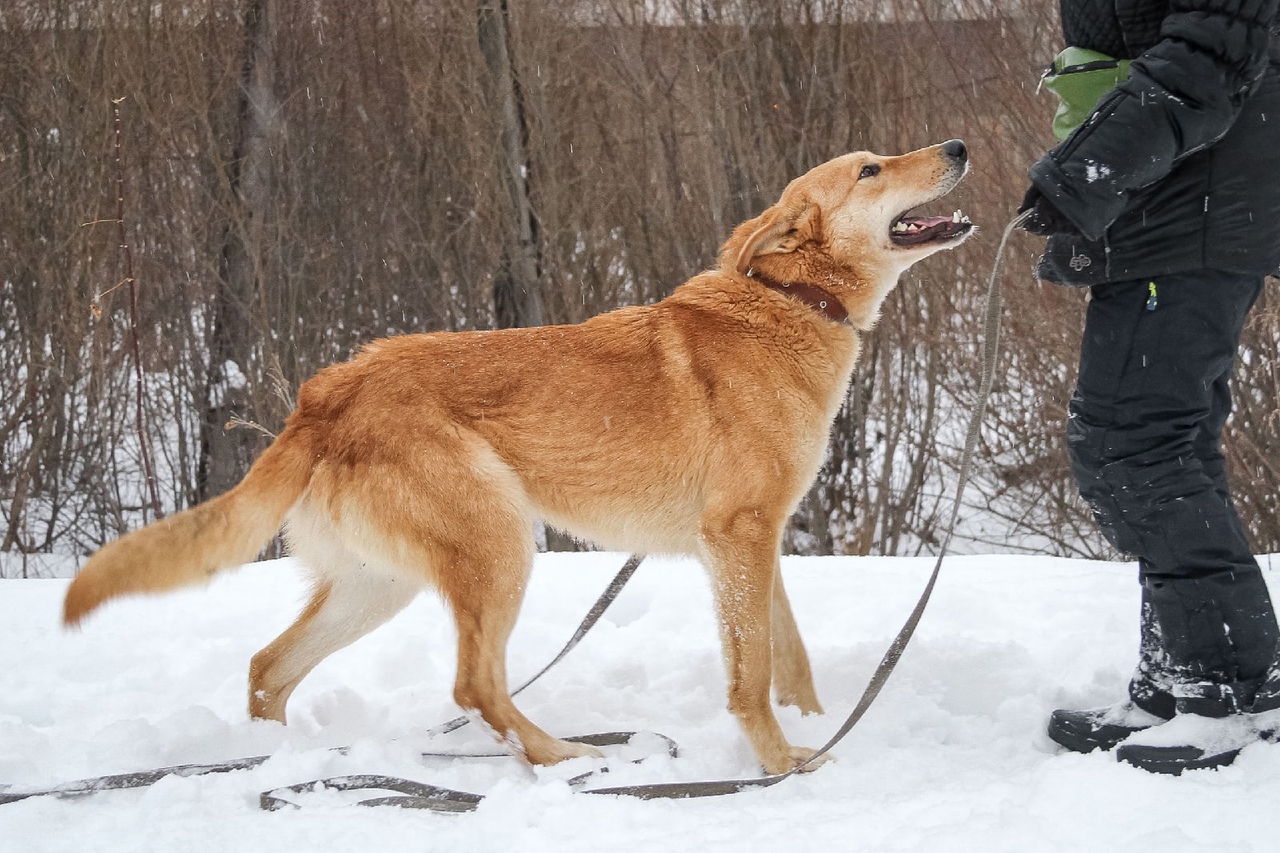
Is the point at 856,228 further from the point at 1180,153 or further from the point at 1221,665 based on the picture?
the point at 1221,665

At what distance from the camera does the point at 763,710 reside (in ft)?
9.95

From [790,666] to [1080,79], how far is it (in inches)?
75.4

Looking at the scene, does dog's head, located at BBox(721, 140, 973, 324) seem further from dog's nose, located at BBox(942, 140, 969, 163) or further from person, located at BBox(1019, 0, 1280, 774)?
person, located at BBox(1019, 0, 1280, 774)

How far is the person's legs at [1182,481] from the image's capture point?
2605 millimetres

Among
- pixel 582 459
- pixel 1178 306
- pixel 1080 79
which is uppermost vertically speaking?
pixel 1080 79

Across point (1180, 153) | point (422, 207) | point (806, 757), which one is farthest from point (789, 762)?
point (422, 207)

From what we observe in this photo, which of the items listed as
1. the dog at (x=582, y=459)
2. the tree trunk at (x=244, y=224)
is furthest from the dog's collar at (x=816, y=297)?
the tree trunk at (x=244, y=224)

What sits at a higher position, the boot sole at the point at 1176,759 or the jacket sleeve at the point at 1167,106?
the jacket sleeve at the point at 1167,106

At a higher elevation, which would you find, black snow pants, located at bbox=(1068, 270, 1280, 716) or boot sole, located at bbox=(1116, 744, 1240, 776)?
black snow pants, located at bbox=(1068, 270, 1280, 716)

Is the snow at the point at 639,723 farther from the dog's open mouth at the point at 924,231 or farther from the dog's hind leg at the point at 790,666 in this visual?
the dog's open mouth at the point at 924,231

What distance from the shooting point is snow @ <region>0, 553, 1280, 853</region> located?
230 centimetres

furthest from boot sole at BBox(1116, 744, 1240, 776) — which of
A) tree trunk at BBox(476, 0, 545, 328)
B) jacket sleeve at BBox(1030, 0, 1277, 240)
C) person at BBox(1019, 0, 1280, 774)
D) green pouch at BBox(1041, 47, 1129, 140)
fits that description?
tree trunk at BBox(476, 0, 545, 328)

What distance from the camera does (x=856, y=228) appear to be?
3.44m

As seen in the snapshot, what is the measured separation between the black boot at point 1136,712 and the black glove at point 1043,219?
97cm
